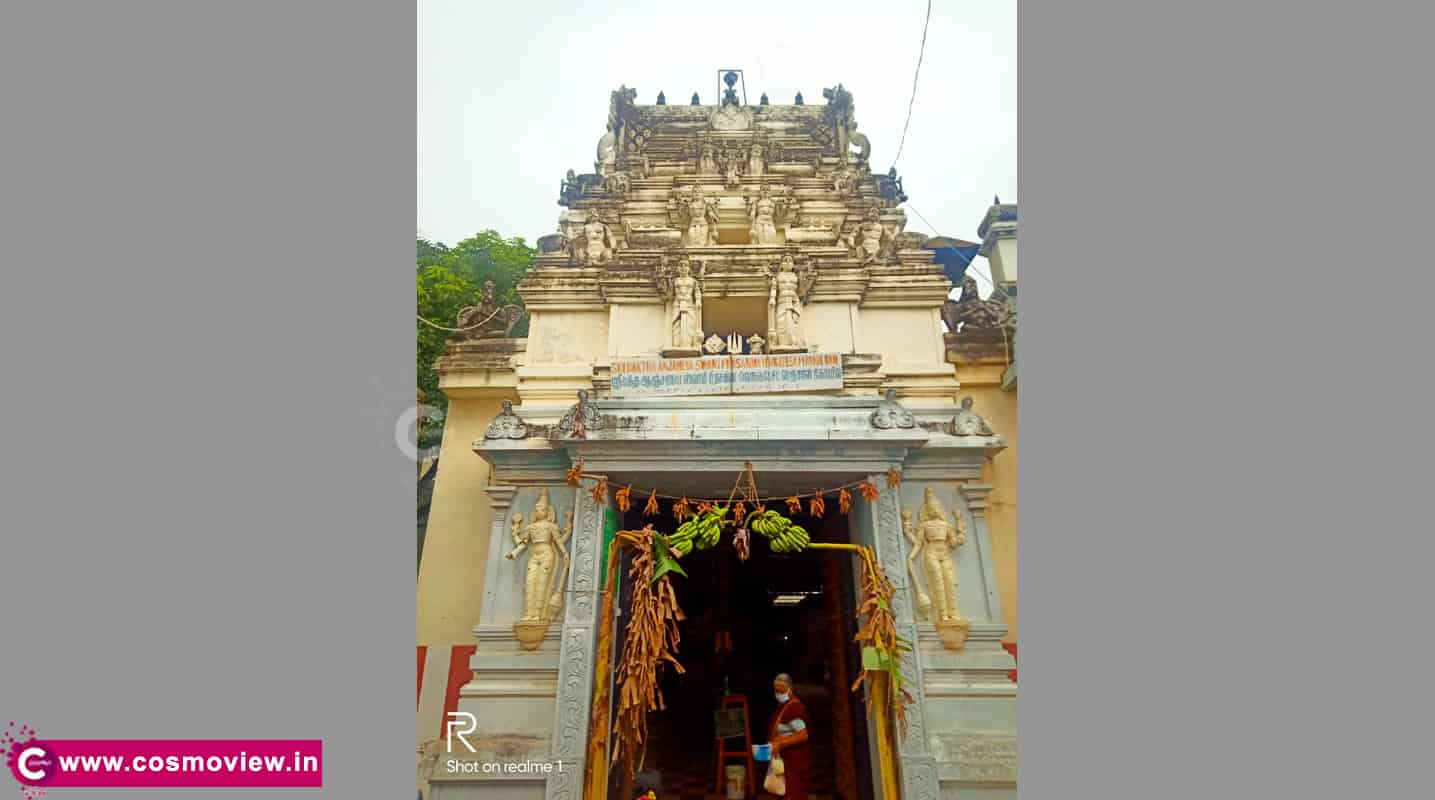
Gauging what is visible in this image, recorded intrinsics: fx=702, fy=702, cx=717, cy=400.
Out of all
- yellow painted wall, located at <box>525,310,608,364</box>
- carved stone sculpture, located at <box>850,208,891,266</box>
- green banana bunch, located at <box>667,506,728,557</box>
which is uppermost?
carved stone sculpture, located at <box>850,208,891,266</box>

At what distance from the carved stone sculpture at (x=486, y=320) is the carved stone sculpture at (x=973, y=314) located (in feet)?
19.6

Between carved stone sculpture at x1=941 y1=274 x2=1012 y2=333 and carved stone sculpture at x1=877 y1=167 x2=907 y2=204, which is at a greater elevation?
carved stone sculpture at x1=877 y1=167 x2=907 y2=204

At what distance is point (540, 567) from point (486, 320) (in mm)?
3830

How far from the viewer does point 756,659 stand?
13.3 metres

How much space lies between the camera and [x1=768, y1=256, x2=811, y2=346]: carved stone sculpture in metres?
8.63

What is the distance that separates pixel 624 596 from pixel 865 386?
3645 millimetres

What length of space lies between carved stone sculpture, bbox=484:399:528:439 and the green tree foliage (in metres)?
2.83

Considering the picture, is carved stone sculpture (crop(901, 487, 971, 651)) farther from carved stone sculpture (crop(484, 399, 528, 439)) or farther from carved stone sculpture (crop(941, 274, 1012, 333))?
carved stone sculpture (crop(484, 399, 528, 439))

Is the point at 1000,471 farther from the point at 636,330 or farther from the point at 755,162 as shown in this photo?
the point at 755,162

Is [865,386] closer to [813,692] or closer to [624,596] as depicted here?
[624,596]

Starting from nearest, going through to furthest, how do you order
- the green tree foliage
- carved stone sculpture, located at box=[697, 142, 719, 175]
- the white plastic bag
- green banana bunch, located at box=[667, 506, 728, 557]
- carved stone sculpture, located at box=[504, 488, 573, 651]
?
the white plastic bag
green banana bunch, located at box=[667, 506, 728, 557]
carved stone sculpture, located at box=[504, 488, 573, 651]
carved stone sculpture, located at box=[697, 142, 719, 175]
the green tree foliage

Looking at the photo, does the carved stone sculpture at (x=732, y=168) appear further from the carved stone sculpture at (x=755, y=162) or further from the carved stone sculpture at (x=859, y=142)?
the carved stone sculpture at (x=859, y=142)

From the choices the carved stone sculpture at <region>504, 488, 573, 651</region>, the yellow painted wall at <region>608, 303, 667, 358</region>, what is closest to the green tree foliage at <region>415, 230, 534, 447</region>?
the yellow painted wall at <region>608, 303, 667, 358</region>

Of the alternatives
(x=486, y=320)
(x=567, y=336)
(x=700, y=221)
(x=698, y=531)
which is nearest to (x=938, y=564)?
(x=698, y=531)
